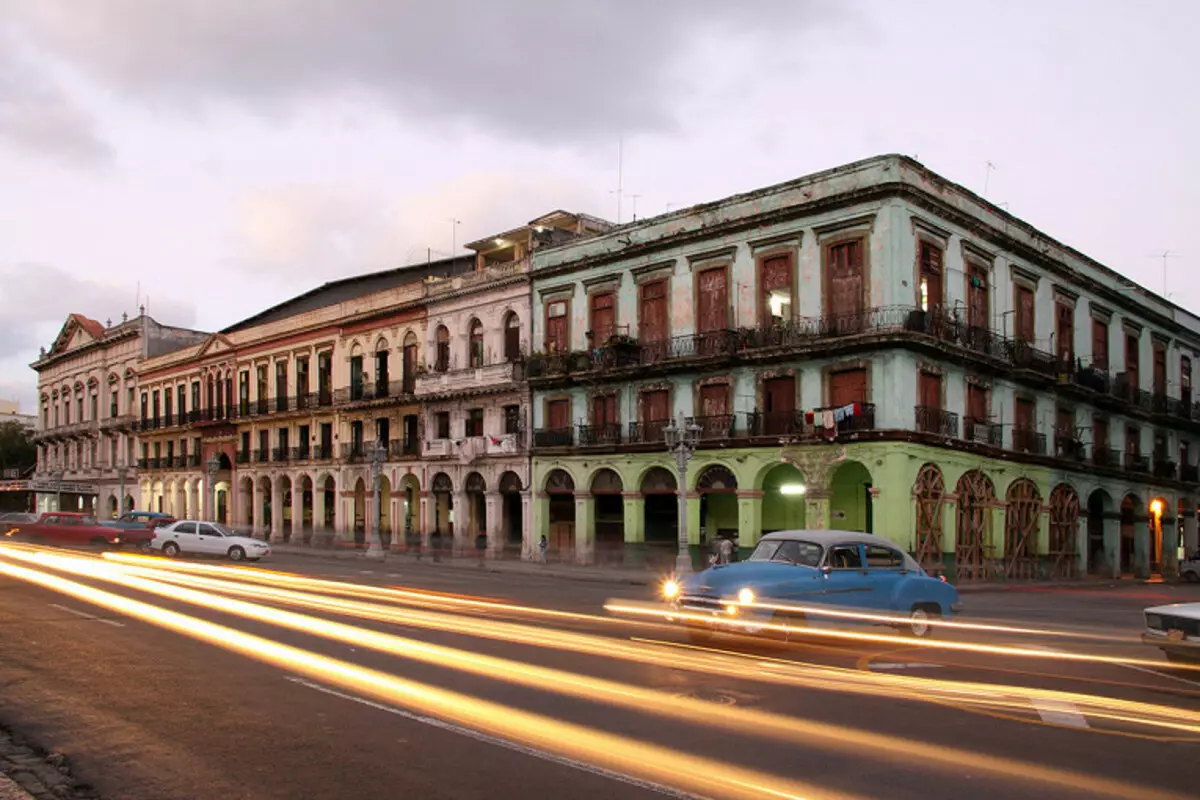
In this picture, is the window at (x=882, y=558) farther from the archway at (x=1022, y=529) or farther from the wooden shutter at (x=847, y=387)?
the archway at (x=1022, y=529)

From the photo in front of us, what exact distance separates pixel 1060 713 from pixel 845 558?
5088mm

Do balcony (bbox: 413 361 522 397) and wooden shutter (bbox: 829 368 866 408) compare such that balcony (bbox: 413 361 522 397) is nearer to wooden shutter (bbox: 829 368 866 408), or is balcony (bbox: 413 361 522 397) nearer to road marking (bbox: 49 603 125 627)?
wooden shutter (bbox: 829 368 866 408)

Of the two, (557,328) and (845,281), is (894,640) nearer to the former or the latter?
(845,281)

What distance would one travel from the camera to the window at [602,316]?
130ft

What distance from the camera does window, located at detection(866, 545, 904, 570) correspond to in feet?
49.5

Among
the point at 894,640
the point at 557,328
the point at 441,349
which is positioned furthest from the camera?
the point at 441,349

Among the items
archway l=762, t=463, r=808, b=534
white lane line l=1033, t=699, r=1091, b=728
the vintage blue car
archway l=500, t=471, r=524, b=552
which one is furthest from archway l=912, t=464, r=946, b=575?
white lane line l=1033, t=699, r=1091, b=728

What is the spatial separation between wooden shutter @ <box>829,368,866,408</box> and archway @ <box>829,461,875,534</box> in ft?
8.44

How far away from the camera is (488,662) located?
1197cm

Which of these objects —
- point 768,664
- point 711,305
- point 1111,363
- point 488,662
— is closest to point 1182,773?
point 768,664

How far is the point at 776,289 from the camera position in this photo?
3394cm

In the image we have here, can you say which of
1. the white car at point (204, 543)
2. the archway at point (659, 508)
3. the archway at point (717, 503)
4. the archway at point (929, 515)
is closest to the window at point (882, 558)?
the archway at point (929, 515)

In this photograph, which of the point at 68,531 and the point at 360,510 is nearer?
the point at 68,531

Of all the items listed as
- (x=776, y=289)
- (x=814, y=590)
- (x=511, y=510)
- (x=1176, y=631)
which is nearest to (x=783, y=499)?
(x=776, y=289)
